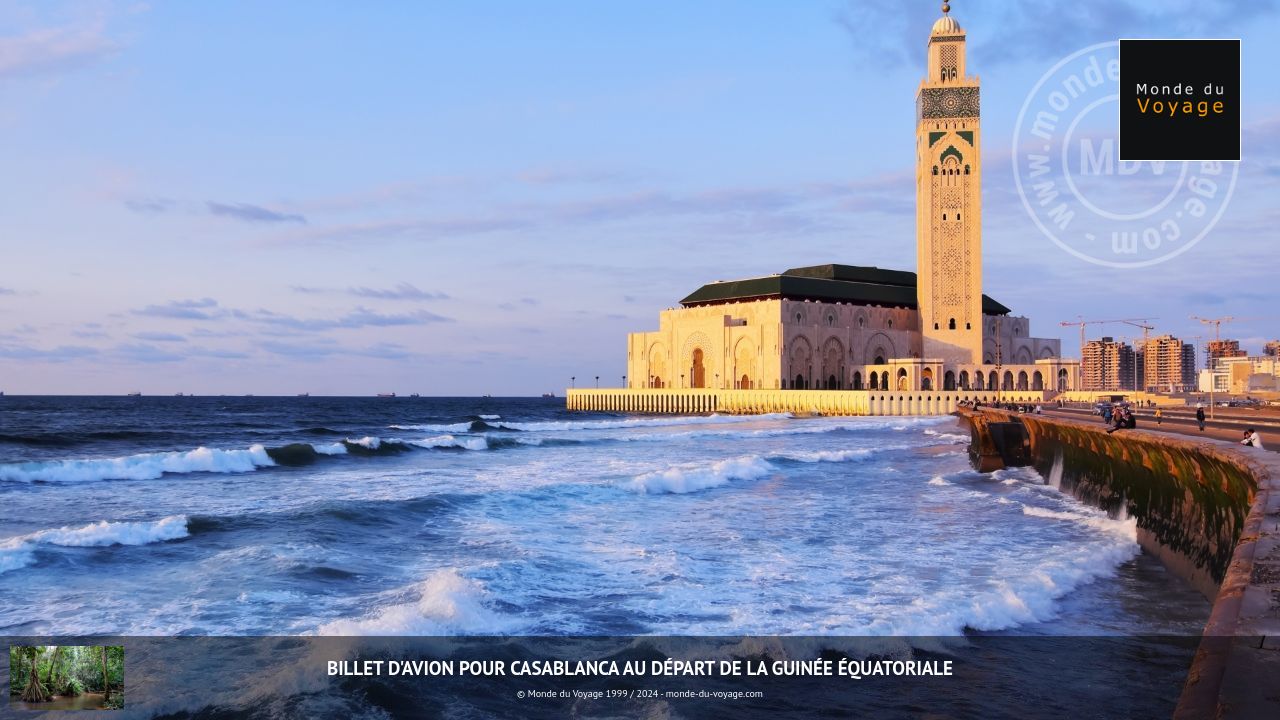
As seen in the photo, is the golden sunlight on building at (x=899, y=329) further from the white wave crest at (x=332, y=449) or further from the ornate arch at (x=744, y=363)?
the white wave crest at (x=332, y=449)

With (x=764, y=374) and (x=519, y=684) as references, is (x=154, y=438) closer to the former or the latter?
(x=519, y=684)

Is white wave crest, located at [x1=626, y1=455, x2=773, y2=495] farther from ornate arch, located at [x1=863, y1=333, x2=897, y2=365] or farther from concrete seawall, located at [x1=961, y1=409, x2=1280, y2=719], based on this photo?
ornate arch, located at [x1=863, y1=333, x2=897, y2=365]

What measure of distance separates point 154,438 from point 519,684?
5302 cm

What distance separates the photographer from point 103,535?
56.8 ft

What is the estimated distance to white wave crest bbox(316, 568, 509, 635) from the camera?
1073 centimetres

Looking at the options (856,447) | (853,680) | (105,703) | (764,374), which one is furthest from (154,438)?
(764,374)

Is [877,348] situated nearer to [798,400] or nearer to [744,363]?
[744,363]

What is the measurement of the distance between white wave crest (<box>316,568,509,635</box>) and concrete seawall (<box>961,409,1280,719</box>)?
8052mm

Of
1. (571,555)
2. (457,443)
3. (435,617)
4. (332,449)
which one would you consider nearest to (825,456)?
(457,443)

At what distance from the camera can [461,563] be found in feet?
49.8

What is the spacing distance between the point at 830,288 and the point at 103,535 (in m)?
96.0

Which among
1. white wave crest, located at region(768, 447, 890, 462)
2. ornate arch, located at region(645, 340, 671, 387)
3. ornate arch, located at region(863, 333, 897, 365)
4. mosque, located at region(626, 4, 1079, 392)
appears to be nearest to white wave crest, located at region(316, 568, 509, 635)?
white wave crest, located at region(768, 447, 890, 462)

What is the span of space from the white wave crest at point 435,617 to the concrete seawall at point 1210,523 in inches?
317

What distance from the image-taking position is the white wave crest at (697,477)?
2684 cm
